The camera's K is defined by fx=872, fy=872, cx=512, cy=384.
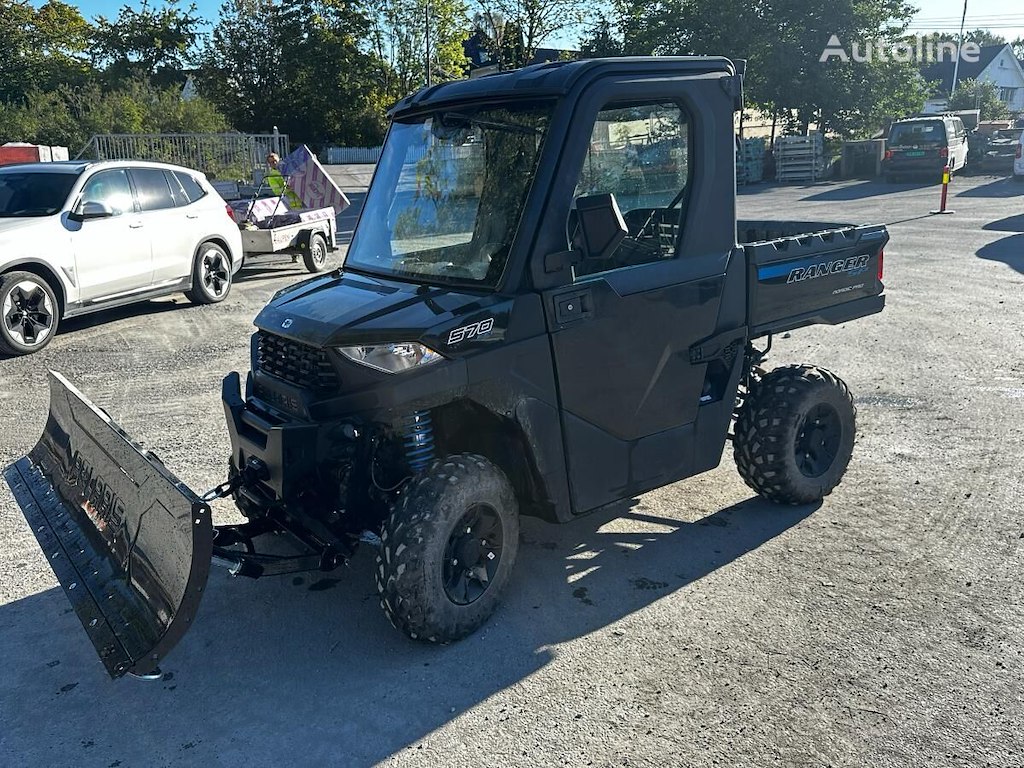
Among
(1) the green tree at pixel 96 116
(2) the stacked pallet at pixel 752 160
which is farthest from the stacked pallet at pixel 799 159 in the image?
(1) the green tree at pixel 96 116

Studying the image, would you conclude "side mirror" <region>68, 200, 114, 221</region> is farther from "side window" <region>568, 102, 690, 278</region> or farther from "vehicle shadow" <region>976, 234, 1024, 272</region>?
"vehicle shadow" <region>976, 234, 1024, 272</region>

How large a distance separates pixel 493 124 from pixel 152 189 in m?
7.95

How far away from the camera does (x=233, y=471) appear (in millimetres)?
4254

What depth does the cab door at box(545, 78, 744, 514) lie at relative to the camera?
3.91 meters

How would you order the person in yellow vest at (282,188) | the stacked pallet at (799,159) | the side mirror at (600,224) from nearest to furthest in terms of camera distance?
the side mirror at (600,224)
the person in yellow vest at (282,188)
the stacked pallet at (799,159)

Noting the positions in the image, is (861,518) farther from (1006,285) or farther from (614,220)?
(1006,285)

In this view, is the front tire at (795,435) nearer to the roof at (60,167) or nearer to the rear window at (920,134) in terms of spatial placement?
the roof at (60,167)

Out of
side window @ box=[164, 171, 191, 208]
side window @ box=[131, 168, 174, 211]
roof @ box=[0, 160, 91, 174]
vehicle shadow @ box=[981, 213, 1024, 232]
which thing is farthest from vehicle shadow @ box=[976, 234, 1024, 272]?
roof @ box=[0, 160, 91, 174]

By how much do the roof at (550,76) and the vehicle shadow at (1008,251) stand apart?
983cm

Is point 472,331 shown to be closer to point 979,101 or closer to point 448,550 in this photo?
point 448,550

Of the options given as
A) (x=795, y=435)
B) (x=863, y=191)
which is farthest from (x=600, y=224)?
(x=863, y=191)

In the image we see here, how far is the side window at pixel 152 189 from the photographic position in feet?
34.0

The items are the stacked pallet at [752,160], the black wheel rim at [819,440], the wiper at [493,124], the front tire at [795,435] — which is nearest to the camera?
the wiper at [493,124]

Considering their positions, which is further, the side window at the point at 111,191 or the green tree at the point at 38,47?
the green tree at the point at 38,47
